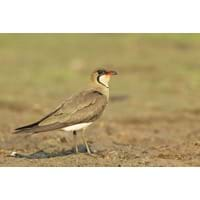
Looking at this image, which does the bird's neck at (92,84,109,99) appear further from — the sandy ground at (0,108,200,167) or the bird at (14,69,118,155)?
the sandy ground at (0,108,200,167)

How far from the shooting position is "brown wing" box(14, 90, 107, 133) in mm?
7965

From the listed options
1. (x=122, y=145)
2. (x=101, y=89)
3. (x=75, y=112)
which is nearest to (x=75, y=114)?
(x=75, y=112)

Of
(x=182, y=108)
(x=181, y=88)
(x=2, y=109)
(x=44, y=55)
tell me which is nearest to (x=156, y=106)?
(x=182, y=108)

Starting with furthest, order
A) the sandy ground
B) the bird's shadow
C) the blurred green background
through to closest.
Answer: the blurred green background
the bird's shadow
the sandy ground

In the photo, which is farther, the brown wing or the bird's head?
the bird's head

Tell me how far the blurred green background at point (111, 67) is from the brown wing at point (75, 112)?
140 inches

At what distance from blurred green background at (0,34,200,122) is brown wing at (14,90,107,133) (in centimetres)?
356

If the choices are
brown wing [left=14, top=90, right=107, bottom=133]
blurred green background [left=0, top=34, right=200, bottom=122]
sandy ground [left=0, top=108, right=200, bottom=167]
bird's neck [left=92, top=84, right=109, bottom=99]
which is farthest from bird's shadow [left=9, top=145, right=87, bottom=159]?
blurred green background [left=0, top=34, right=200, bottom=122]

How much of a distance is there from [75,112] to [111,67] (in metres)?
8.98

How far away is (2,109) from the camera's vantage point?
12109mm

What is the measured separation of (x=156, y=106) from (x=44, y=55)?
6.99 metres

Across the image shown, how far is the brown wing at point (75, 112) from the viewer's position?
7.96 m

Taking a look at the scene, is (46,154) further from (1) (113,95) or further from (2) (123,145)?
(1) (113,95)

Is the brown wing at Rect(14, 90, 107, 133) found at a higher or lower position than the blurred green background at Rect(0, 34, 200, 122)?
lower
